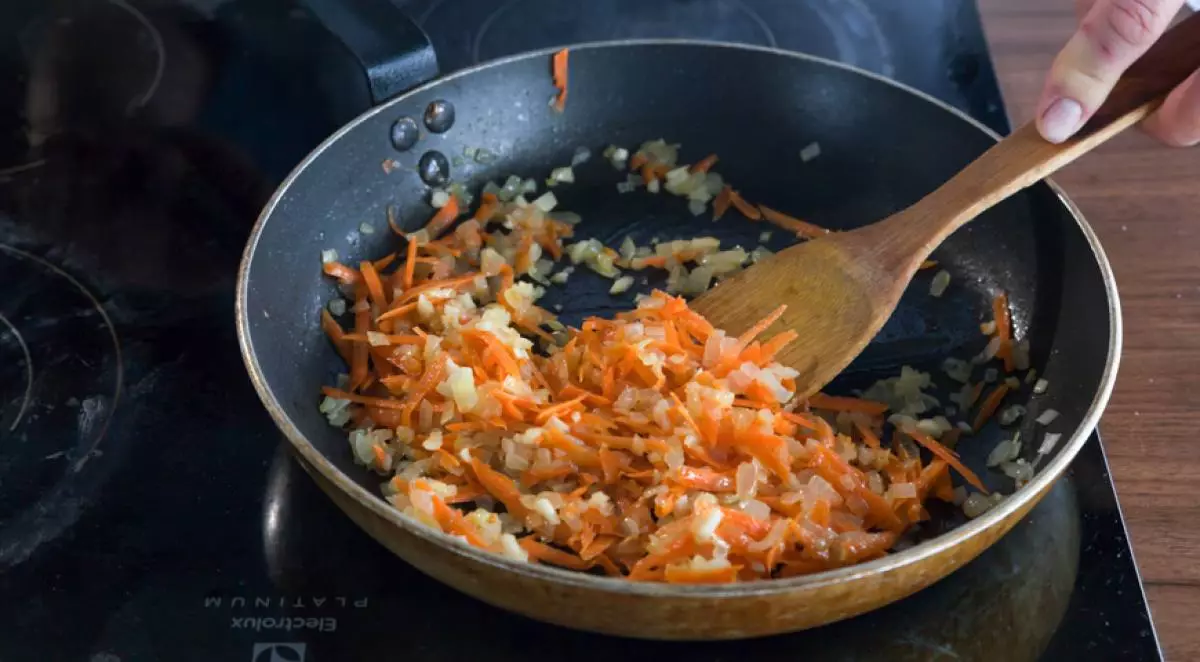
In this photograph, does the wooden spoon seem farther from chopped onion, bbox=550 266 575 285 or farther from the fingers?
chopped onion, bbox=550 266 575 285

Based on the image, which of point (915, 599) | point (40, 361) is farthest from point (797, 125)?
point (40, 361)

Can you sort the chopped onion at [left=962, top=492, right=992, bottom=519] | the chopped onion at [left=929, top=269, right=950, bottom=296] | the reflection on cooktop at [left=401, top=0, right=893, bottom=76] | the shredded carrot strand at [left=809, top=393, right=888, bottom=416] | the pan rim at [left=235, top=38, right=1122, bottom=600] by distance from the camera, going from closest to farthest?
the pan rim at [left=235, top=38, right=1122, bottom=600]
the chopped onion at [left=962, top=492, right=992, bottom=519]
the shredded carrot strand at [left=809, top=393, right=888, bottom=416]
the chopped onion at [left=929, top=269, right=950, bottom=296]
the reflection on cooktop at [left=401, top=0, right=893, bottom=76]

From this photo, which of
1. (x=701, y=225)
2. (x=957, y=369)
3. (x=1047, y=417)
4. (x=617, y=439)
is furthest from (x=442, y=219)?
(x=1047, y=417)

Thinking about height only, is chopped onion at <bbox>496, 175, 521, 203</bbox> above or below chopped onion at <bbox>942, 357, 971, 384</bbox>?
above

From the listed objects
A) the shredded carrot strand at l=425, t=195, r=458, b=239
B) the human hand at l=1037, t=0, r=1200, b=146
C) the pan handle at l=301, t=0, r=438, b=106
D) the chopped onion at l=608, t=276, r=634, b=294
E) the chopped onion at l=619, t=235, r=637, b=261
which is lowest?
the chopped onion at l=608, t=276, r=634, b=294

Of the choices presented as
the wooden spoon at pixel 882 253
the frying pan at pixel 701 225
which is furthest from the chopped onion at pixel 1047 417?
the wooden spoon at pixel 882 253

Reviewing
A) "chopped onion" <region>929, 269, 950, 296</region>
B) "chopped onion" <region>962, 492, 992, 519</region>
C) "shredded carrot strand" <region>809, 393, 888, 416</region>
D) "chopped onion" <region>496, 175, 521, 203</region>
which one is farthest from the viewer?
"chopped onion" <region>496, 175, 521, 203</region>

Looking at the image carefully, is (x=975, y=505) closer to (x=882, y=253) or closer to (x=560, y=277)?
(x=882, y=253)

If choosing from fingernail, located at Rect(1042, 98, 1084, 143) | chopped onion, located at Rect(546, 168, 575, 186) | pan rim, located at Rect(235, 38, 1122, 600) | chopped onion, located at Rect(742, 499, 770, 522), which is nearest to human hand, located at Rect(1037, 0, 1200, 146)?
fingernail, located at Rect(1042, 98, 1084, 143)
